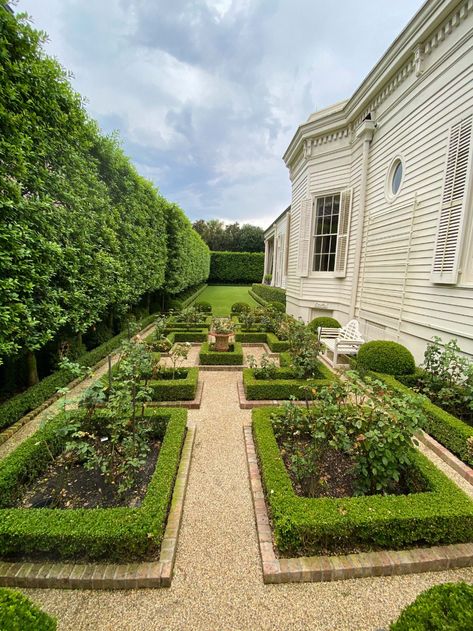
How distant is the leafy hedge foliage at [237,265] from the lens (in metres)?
30.0

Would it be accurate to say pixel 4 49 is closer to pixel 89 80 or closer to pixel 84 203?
pixel 84 203

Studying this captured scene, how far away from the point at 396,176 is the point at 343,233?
2158 mm

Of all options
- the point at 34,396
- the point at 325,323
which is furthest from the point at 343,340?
the point at 34,396

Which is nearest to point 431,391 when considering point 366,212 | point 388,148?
point 366,212

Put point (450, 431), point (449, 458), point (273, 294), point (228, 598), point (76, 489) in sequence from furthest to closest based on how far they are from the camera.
→ point (273, 294), point (450, 431), point (449, 458), point (76, 489), point (228, 598)

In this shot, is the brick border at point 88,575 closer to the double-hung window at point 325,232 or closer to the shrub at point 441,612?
the shrub at point 441,612

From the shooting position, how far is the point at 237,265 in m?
30.2

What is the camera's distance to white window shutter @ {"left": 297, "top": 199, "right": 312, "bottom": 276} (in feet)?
31.6

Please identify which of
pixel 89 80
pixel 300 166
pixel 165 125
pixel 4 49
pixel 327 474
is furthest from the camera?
pixel 165 125

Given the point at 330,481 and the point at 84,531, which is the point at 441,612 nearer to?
the point at 330,481

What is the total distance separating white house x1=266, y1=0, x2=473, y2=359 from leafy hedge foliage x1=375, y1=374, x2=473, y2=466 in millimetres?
1514

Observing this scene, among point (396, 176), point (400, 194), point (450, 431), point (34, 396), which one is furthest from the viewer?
point (396, 176)

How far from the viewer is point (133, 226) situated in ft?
25.9

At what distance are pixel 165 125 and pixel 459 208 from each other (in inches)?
451
